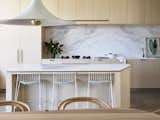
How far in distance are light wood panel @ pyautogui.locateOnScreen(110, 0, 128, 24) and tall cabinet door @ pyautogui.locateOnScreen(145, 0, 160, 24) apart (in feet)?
1.59

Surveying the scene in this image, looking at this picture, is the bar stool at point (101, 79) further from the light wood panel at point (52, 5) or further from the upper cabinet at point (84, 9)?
the light wood panel at point (52, 5)

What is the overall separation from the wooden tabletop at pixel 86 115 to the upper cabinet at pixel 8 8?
525cm

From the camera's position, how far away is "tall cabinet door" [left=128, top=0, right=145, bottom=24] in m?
7.33

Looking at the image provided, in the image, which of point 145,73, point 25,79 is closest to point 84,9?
point 145,73

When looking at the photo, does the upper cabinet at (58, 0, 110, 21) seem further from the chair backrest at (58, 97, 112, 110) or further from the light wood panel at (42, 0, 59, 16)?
the chair backrest at (58, 97, 112, 110)

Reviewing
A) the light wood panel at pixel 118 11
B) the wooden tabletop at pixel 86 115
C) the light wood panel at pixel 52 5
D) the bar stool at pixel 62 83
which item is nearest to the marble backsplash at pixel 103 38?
the light wood panel at pixel 118 11

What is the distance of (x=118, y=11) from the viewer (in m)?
7.31

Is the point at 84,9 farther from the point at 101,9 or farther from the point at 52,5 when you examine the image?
the point at 52,5

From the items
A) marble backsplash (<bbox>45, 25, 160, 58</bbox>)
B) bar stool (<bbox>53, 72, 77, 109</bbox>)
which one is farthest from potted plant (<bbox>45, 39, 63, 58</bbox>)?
bar stool (<bbox>53, 72, 77, 109</bbox>)

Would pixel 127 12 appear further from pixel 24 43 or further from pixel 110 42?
pixel 24 43

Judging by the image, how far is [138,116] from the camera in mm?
2162

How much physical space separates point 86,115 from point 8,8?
5.48 metres

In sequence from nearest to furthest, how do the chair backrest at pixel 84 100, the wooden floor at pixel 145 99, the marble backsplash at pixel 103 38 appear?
the chair backrest at pixel 84 100
the wooden floor at pixel 145 99
the marble backsplash at pixel 103 38

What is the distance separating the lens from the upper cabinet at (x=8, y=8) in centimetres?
718
